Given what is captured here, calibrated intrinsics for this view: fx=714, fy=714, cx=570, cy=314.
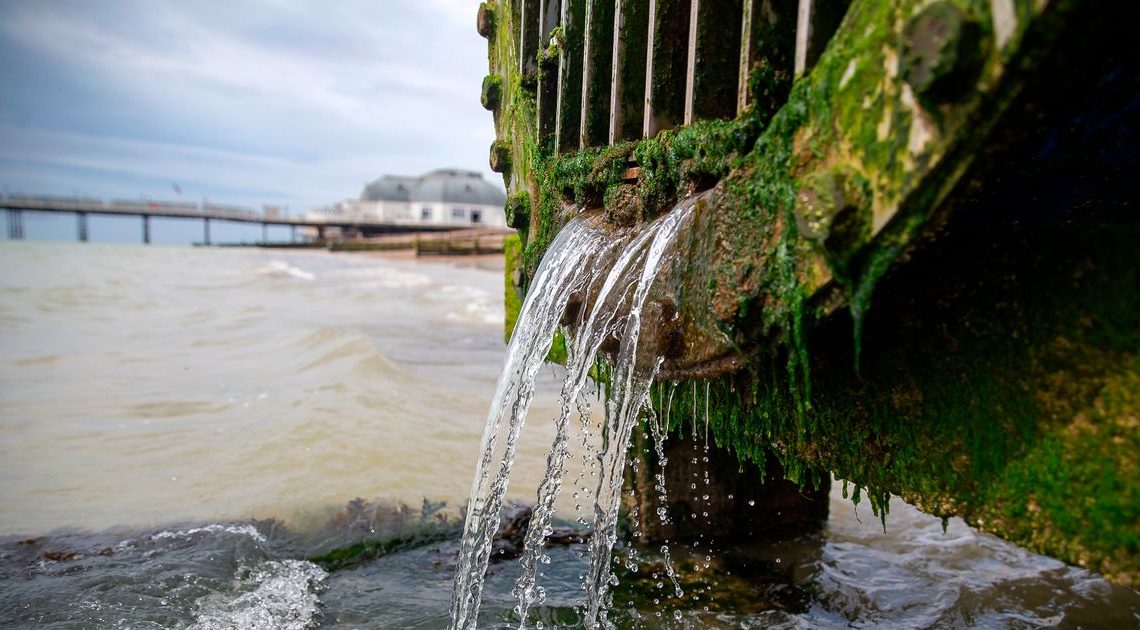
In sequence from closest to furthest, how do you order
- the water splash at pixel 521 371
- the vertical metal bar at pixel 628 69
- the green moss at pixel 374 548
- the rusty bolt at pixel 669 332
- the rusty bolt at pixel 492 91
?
the rusty bolt at pixel 669 332 < the vertical metal bar at pixel 628 69 < the water splash at pixel 521 371 < the green moss at pixel 374 548 < the rusty bolt at pixel 492 91

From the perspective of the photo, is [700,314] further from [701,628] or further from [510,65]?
[510,65]

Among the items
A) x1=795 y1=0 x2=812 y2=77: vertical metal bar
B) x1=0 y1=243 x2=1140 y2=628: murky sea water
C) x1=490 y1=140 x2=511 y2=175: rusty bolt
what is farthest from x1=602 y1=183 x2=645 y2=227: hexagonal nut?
x1=490 y1=140 x2=511 y2=175: rusty bolt

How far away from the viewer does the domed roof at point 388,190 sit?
9462 centimetres

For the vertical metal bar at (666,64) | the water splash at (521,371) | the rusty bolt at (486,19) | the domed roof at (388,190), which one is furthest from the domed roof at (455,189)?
the vertical metal bar at (666,64)

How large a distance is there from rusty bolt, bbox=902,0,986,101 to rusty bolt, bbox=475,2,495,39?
4.26 metres

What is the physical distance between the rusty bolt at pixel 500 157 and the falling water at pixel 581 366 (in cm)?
162

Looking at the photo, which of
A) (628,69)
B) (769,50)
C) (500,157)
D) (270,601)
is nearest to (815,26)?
(769,50)

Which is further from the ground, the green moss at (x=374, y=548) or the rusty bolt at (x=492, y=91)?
the rusty bolt at (x=492, y=91)

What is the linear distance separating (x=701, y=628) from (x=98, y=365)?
10.0m

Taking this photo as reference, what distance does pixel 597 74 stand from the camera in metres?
3.40

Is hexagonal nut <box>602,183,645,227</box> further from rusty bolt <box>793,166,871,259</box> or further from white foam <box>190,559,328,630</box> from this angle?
white foam <box>190,559,328,630</box>

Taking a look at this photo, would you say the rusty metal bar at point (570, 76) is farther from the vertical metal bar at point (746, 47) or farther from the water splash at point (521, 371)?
the vertical metal bar at point (746, 47)

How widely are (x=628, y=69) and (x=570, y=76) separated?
2.18 feet

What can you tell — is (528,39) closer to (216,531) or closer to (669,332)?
(669,332)
